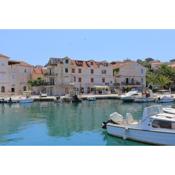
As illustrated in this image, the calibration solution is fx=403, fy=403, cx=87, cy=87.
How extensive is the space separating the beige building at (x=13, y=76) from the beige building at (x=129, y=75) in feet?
49.2

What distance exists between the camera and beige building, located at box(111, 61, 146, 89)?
222 ft

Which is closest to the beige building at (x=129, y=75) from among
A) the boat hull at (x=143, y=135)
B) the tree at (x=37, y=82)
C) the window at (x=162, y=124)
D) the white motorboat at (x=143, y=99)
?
the tree at (x=37, y=82)

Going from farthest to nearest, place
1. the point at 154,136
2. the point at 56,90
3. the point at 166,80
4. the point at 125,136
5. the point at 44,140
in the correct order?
the point at 166,80 < the point at 56,90 < the point at 44,140 < the point at 125,136 < the point at 154,136

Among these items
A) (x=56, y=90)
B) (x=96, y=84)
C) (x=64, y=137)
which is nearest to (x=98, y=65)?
(x=96, y=84)

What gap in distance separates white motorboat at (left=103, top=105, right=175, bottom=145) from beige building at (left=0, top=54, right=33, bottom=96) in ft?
→ 148

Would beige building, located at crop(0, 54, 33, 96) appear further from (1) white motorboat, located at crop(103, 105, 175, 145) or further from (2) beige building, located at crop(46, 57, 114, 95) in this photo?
(1) white motorboat, located at crop(103, 105, 175, 145)

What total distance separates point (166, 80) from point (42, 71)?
20744mm

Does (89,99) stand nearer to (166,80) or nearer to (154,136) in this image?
(166,80)

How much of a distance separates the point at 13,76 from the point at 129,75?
19317 mm

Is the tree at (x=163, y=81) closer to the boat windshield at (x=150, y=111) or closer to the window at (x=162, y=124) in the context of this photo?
the boat windshield at (x=150, y=111)

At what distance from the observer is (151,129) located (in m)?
16.1

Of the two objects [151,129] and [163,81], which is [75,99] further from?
[151,129]

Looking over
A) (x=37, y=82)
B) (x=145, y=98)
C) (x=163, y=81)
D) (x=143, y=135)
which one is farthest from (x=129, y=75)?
(x=143, y=135)

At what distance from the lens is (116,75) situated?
68062 millimetres
